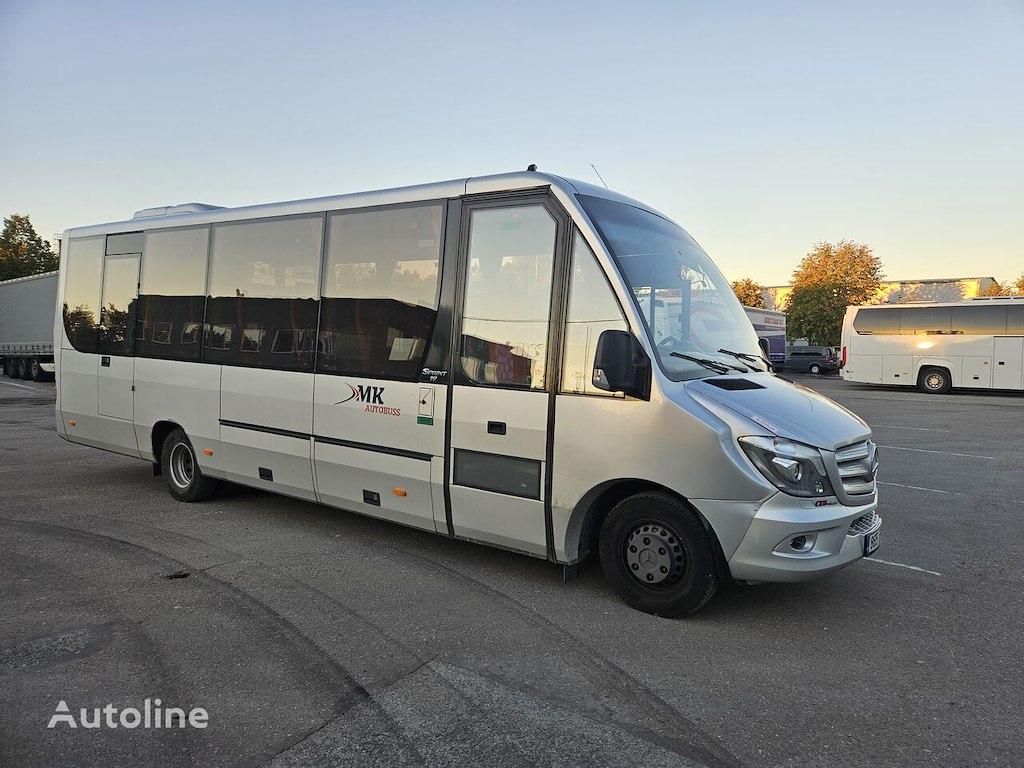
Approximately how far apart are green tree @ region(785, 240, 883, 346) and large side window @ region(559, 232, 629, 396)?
56456 millimetres

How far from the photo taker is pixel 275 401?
22.3ft

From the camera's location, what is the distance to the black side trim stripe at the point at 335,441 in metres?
5.79

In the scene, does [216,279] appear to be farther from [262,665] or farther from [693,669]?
[693,669]

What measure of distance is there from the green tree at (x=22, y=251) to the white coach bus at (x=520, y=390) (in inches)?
2412

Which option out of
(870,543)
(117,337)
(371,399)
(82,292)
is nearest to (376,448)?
(371,399)

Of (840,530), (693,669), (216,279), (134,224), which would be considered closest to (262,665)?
(693,669)

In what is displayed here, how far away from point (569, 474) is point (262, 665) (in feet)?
7.20

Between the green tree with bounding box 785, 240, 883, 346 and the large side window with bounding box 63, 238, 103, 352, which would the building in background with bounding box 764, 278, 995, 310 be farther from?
the large side window with bounding box 63, 238, 103, 352

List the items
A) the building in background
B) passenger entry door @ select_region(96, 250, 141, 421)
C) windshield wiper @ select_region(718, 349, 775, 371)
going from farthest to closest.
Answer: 1. the building in background
2. passenger entry door @ select_region(96, 250, 141, 421)
3. windshield wiper @ select_region(718, 349, 775, 371)

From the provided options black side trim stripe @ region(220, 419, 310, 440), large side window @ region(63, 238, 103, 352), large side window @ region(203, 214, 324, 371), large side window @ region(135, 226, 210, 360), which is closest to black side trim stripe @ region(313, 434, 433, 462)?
black side trim stripe @ region(220, 419, 310, 440)

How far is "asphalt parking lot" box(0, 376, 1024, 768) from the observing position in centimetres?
326

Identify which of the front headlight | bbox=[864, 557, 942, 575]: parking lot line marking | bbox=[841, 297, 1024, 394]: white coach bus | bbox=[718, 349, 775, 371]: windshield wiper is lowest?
bbox=[864, 557, 942, 575]: parking lot line marking

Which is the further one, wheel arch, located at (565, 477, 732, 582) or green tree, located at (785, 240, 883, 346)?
green tree, located at (785, 240, 883, 346)

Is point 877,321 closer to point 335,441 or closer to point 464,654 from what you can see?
point 335,441
